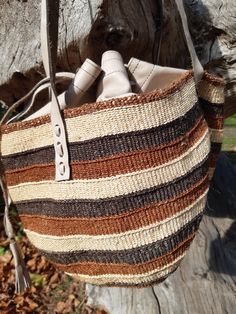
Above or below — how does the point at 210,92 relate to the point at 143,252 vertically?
above

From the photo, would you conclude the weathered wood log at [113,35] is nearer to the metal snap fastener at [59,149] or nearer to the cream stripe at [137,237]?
the metal snap fastener at [59,149]

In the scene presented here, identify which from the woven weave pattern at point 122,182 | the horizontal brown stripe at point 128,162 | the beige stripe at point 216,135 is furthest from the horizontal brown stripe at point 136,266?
the beige stripe at point 216,135

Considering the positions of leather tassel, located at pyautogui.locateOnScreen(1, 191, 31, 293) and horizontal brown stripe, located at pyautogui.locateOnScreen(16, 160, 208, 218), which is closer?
horizontal brown stripe, located at pyautogui.locateOnScreen(16, 160, 208, 218)

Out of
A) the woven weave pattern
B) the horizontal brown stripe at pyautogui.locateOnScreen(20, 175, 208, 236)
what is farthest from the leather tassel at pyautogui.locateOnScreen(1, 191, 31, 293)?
the horizontal brown stripe at pyautogui.locateOnScreen(20, 175, 208, 236)

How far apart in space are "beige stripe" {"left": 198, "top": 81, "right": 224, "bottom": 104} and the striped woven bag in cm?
4

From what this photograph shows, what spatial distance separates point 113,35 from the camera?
4.67ft

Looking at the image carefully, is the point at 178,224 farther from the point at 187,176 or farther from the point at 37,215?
the point at 37,215

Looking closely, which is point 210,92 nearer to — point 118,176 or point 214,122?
point 214,122

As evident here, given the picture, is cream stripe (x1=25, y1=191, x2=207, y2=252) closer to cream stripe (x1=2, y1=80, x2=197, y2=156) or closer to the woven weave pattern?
the woven weave pattern

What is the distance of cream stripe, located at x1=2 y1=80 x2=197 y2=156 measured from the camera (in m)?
1.11

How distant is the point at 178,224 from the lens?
1.24 metres

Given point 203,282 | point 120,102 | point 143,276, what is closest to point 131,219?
point 143,276

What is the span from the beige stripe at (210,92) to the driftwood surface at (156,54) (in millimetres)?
257

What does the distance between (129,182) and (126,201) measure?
52 millimetres
